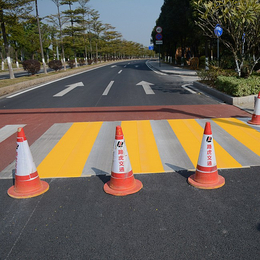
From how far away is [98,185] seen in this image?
416cm

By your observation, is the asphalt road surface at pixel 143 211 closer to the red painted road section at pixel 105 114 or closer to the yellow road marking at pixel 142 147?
the yellow road marking at pixel 142 147

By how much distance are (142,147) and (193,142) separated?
3.79 ft

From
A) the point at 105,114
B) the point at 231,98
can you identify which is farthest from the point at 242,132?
the point at 105,114

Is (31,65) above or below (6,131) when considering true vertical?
above

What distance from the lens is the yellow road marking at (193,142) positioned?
4867mm

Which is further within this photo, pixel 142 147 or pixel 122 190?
pixel 142 147

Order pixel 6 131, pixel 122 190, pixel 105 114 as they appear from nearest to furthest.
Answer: pixel 122 190
pixel 6 131
pixel 105 114

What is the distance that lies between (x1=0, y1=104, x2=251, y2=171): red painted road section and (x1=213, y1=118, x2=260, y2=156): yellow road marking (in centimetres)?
74

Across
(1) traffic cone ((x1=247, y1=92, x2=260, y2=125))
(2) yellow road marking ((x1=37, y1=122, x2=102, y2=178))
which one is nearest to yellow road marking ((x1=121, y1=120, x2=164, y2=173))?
(2) yellow road marking ((x1=37, y1=122, x2=102, y2=178))

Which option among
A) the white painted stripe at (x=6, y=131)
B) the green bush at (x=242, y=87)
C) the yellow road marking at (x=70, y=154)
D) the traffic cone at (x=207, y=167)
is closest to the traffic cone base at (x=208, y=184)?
the traffic cone at (x=207, y=167)

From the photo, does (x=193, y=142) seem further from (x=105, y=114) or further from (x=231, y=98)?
(x=231, y=98)

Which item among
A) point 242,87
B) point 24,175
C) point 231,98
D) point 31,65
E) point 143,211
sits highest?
point 31,65

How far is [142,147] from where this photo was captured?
5.72 meters

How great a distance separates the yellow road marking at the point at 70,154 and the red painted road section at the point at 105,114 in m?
1.02
